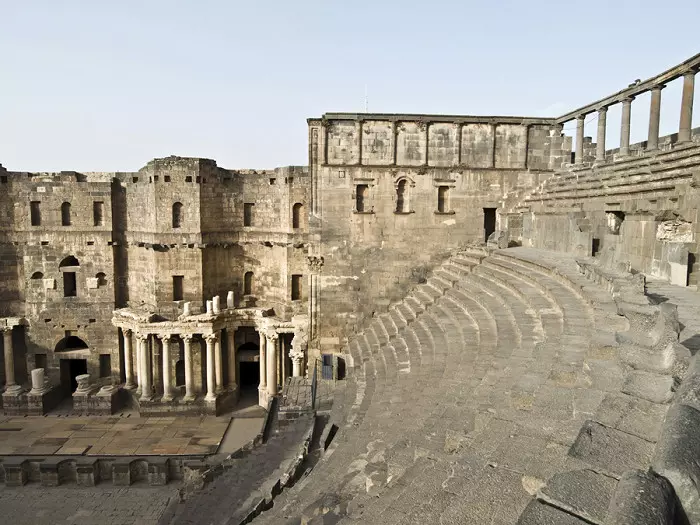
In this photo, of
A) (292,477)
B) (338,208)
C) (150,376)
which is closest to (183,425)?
(150,376)

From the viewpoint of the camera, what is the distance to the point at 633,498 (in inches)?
106

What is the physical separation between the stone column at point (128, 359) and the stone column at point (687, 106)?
21425mm

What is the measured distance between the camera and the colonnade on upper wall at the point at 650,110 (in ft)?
42.5

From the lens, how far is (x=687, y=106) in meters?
13.0

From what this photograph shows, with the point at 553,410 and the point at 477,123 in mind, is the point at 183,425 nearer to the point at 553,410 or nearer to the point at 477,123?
the point at 477,123

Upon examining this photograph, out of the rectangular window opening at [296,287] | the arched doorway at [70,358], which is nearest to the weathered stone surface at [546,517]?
the rectangular window opening at [296,287]

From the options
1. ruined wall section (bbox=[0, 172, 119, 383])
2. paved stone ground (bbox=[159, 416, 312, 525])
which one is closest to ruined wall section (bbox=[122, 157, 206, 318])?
ruined wall section (bbox=[0, 172, 119, 383])

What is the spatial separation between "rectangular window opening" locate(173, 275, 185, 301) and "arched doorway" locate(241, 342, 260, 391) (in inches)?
143

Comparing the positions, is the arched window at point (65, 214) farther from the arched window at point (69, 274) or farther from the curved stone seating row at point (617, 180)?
the curved stone seating row at point (617, 180)

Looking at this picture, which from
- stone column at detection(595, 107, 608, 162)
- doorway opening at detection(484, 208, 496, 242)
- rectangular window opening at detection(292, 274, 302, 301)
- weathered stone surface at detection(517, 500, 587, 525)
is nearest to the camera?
weathered stone surface at detection(517, 500, 587, 525)

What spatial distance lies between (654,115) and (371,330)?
34.3 feet

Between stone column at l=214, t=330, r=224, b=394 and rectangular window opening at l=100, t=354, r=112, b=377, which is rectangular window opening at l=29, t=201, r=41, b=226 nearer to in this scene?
rectangular window opening at l=100, t=354, r=112, b=377

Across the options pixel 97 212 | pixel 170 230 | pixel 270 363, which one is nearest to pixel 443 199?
pixel 270 363

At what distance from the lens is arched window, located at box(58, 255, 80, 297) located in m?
23.0
